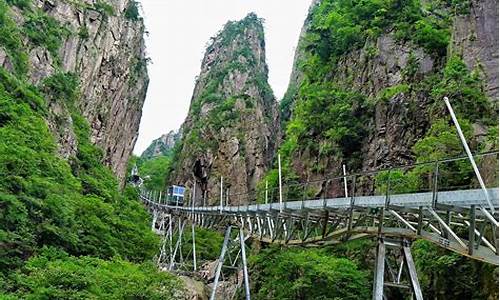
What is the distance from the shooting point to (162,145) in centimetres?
12025

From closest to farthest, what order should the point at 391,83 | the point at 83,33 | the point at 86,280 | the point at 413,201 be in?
the point at 413,201, the point at 86,280, the point at 391,83, the point at 83,33

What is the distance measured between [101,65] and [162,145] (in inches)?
3225

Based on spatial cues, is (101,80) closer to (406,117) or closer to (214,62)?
(406,117)

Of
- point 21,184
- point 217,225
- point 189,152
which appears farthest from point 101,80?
point 21,184

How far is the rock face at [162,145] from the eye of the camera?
11818 centimetres

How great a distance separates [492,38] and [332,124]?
30.6ft

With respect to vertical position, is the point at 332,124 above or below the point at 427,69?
below

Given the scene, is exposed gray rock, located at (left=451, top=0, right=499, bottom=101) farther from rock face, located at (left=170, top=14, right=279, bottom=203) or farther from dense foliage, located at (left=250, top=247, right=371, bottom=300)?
rock face, located at (left=170, top=14, right=279, bottom=203)

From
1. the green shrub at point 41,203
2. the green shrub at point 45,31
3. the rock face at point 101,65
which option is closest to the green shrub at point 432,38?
the green shrub at point 41,203

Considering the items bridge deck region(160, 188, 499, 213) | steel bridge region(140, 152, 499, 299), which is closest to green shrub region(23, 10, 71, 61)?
steel bridge region(140, 152, 499, 299)

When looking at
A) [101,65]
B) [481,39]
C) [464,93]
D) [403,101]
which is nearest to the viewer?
[464,93]

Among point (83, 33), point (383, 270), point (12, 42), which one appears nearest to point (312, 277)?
point (383, 270)

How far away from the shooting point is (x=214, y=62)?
245 ft

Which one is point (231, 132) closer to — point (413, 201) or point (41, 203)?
point (41, 203)
